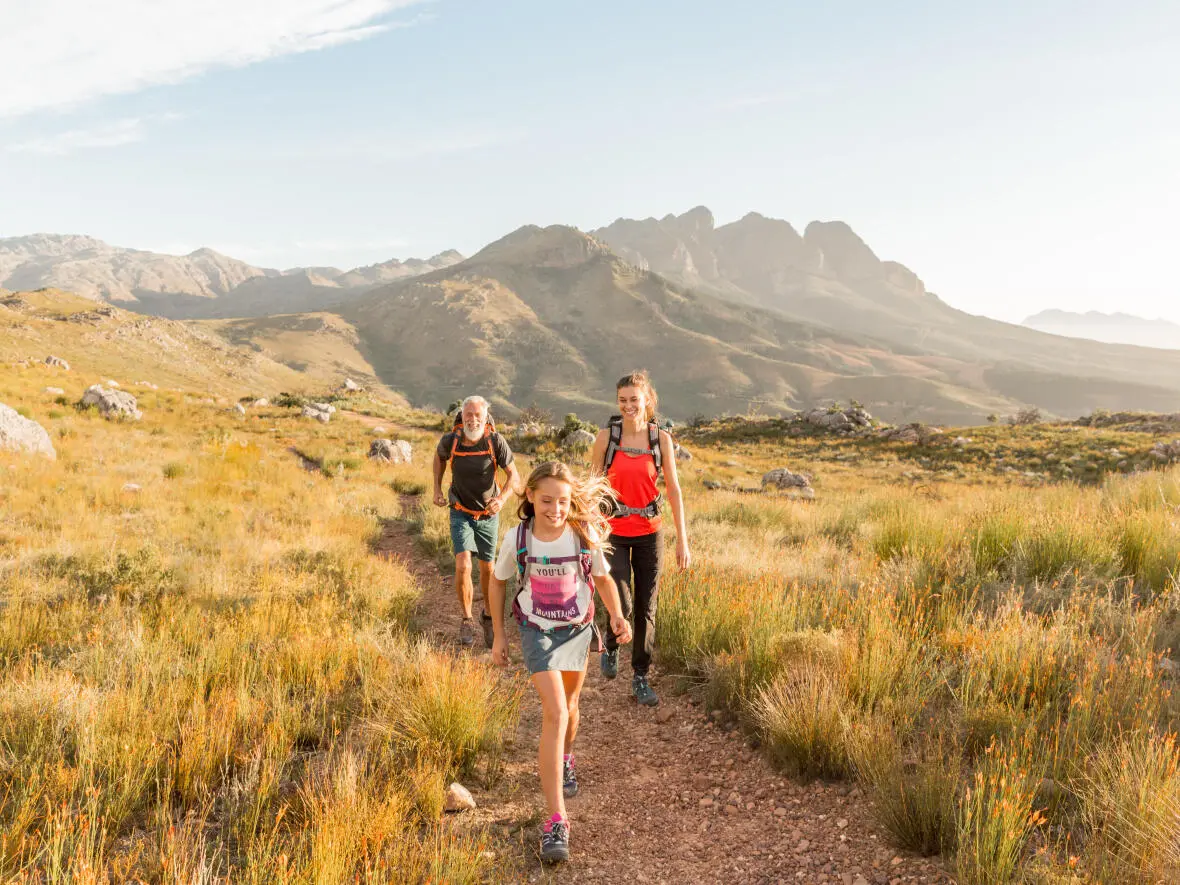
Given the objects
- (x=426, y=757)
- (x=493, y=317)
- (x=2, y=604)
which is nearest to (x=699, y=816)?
(x=426, y=757)

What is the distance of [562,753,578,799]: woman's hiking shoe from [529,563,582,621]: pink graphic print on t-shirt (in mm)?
909

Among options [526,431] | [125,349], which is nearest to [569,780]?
[526,431]

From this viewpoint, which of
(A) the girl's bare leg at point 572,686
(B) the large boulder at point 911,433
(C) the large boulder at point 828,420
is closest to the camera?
(A) the girl's bare leg at point 572,686

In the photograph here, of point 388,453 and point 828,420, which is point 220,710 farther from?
point 828,420

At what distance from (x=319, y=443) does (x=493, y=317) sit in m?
187

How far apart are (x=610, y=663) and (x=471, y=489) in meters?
2.08

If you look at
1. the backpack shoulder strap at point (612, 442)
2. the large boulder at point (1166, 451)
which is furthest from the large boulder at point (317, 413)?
the large boulder at point (1166, 451)

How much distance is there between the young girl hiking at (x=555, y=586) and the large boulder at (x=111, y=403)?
68.3 ft

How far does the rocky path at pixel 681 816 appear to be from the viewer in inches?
109

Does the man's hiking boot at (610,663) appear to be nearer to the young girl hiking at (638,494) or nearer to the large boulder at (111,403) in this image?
the young girl hiking at (638,494)

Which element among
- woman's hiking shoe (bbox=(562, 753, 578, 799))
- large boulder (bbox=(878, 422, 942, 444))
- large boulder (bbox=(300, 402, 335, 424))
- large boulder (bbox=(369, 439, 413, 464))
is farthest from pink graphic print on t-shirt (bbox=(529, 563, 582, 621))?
large boulder (bbox=(878, 422, 942, 444))

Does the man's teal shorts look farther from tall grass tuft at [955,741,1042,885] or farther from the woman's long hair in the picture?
tall grass tuft at [955,741,1042,885]

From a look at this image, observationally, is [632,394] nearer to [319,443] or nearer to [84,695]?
[84,695]

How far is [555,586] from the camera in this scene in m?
3.16
